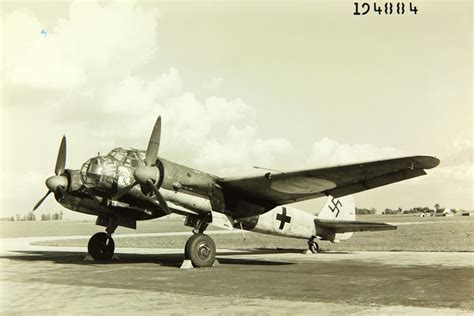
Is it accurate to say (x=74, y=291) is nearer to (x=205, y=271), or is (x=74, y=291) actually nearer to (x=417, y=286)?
(x=205, y=271)

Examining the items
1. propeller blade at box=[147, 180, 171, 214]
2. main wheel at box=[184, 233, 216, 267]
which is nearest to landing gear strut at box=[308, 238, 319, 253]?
main wheel at box=[184, 233, 216, 267]

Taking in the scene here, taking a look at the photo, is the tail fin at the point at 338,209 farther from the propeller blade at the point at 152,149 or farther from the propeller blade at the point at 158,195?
the propeller blade at the point at 152,149

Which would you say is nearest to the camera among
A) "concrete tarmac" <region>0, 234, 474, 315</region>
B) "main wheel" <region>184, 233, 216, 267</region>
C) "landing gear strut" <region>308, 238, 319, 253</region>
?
"concrete tarmac" <region>0, 234, 474, 315</region>

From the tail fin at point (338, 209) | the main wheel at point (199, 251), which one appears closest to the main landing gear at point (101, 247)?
the main wheel at point (199, 251)

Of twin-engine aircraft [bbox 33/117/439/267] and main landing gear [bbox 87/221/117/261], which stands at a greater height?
twin-engine aircraft [bbox 33/117/439/267]

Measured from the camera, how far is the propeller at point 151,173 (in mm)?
12289

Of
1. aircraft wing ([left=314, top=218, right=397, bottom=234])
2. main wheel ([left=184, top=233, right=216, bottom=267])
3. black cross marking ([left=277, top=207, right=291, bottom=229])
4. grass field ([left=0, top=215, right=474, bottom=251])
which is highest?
black cross marking ([left=277, top=207, right=291, bottom=229])

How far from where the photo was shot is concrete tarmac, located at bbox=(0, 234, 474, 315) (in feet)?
23.5

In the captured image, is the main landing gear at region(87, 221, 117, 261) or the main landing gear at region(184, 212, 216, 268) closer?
the main landing gear at region(184, 212, 216, 268)

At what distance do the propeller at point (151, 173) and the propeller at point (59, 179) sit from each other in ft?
8.75

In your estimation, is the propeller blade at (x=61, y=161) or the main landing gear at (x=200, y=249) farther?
the propeller blade at (x=61, y=161)

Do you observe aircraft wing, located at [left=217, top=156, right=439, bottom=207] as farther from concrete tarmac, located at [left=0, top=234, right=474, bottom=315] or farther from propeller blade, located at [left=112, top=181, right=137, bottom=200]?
propeller blade, located at [left=112, top=181, right=137, bottom=200]

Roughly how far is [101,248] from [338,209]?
9720mm

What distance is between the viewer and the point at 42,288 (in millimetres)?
9477
